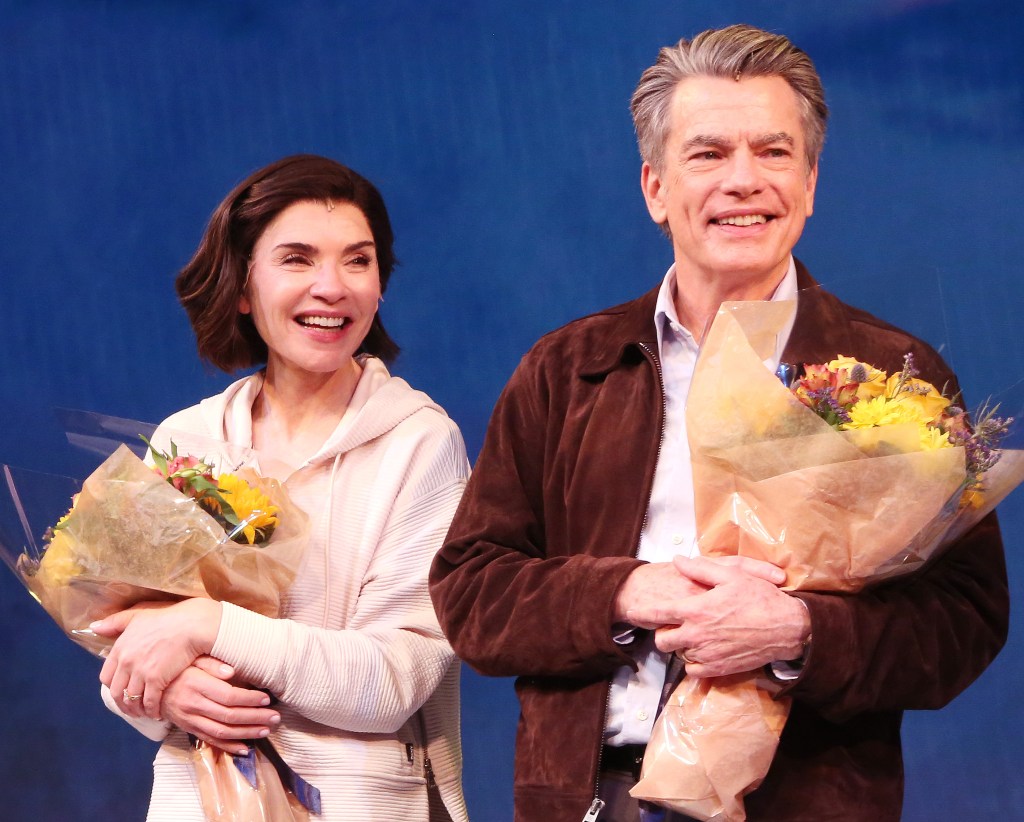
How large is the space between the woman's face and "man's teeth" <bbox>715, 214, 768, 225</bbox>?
696 mm

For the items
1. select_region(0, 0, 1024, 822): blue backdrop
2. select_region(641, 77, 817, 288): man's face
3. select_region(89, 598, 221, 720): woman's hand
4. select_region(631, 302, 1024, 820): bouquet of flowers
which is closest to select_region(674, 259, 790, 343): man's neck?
select_region(641, 77, 817, 288): man's face

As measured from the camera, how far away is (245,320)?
267 cm

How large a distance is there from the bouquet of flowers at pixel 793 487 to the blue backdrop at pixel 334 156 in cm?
181

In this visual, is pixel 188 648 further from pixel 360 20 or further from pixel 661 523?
pixel 360 20

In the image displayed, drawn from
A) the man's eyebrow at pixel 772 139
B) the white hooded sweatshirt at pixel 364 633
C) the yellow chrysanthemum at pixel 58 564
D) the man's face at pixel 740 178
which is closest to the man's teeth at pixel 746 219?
the man's face at pixel 740 178

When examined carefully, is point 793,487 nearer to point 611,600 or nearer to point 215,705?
point 611,600

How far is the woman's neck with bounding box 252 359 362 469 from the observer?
256 cm

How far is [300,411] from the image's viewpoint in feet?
8.55

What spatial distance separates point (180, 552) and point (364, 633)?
34 cm

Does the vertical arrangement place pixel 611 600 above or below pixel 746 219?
below

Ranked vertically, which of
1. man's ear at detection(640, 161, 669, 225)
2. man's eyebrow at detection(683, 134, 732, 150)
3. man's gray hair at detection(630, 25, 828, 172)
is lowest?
man's ear at detection(640, 161, 669, 225)

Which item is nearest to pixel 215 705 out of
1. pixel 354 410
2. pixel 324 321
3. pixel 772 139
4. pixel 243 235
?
pixel 354 410

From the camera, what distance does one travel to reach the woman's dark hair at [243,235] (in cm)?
256

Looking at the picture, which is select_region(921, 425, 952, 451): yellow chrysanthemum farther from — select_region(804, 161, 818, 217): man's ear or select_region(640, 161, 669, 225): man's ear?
select_region(640, 161, 669, 225): man's ear
